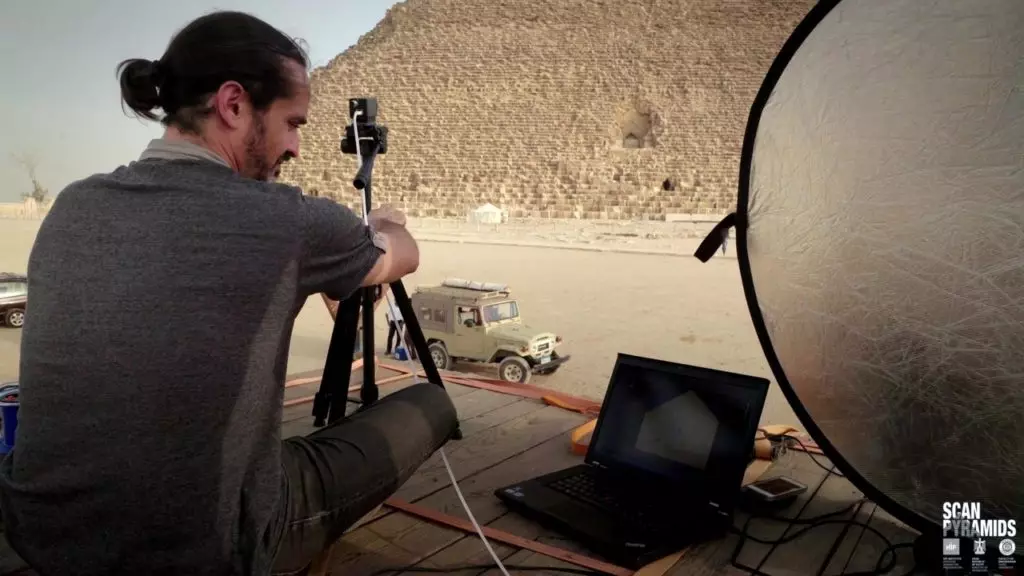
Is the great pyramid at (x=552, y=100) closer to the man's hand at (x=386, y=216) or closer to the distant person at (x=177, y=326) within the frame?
the man's hand at (x=386, y=216)

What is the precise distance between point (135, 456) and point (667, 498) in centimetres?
115

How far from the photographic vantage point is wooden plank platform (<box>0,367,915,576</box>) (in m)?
1.44

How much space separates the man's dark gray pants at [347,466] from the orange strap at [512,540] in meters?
0.21

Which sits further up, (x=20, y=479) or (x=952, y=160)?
(x=952, y=160)

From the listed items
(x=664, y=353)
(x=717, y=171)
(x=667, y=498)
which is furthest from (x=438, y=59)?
(x=667, y=498)

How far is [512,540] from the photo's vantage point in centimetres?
154

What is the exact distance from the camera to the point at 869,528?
158cm

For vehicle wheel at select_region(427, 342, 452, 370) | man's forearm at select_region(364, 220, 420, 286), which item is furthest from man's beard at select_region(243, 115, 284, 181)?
vehicle wheel at select_region(427, 342, 452, 370)

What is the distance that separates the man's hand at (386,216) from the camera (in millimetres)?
1361

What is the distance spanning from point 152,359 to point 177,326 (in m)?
0.05

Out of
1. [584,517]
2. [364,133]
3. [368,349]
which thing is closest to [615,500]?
[584,517]

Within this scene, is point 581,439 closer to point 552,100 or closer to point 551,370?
point 551,370

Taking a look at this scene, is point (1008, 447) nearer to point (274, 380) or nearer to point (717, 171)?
point (274, 380)

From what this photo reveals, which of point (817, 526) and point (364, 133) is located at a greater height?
point (364, 133)
